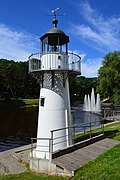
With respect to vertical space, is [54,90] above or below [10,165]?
above

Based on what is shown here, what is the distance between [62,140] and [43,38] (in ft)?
17.5

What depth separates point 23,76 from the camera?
2872 inches

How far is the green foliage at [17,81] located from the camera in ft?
221

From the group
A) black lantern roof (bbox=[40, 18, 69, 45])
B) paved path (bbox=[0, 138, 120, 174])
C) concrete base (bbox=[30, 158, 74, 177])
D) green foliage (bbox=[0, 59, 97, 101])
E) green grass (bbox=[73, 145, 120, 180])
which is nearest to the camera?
green grass (bbox=[73, 145, 120, 180])

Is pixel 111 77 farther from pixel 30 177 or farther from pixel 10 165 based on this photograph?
pixel 30 177

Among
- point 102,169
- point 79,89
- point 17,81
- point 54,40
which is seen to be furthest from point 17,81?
point 102,169

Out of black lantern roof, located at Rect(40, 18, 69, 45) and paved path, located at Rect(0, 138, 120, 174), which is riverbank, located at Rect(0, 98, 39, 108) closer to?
paved path, located at Rect(0, 138, 120, 174)

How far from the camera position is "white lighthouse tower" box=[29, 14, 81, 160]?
11.5 m

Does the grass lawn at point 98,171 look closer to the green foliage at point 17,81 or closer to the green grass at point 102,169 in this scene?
the green grass at point 102,169

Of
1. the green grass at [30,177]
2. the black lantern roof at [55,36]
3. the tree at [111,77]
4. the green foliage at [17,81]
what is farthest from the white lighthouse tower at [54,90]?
the green foliage at [17,81]

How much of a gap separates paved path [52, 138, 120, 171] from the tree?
27955mm

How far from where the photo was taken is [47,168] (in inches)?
373

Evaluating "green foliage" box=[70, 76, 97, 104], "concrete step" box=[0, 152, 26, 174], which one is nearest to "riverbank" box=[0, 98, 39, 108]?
"green foliage" box=[70, 76, 97, 104]

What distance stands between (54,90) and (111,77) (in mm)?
29672
